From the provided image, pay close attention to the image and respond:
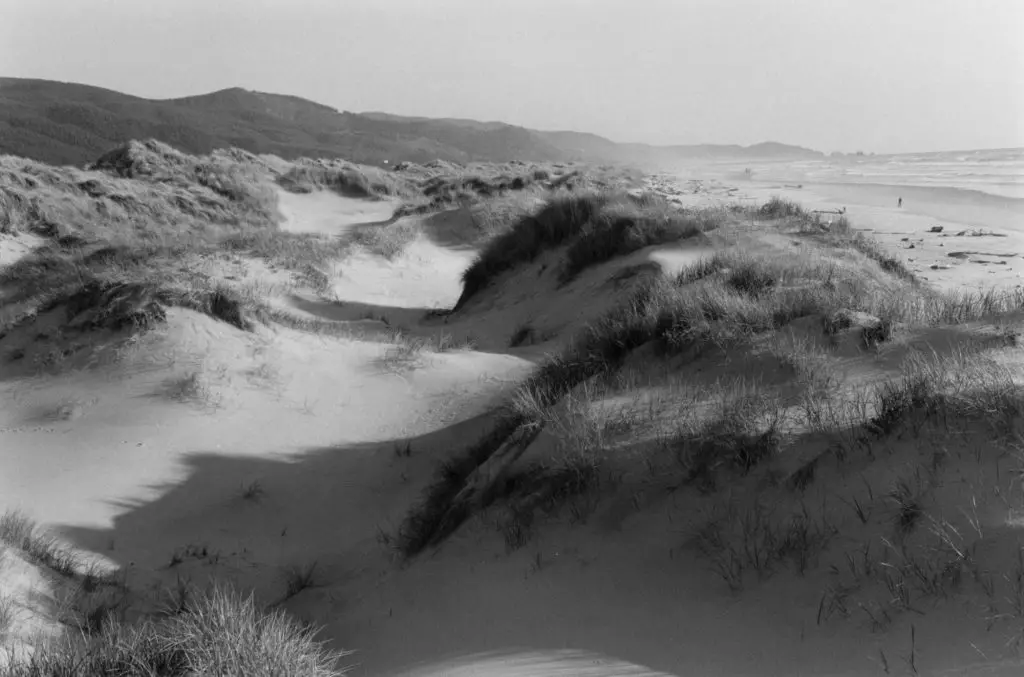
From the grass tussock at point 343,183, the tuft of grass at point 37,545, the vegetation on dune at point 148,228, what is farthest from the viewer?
the grass tussock at point 343,183

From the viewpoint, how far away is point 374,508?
5879 millimetres

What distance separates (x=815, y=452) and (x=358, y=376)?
577 centimetres

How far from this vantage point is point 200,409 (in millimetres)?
7152

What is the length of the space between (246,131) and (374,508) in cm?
11411

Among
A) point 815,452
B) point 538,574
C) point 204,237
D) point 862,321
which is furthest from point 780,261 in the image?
point 204,237

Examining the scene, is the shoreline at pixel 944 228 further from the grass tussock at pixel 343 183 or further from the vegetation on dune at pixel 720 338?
the grass tussock at pixel 343 183

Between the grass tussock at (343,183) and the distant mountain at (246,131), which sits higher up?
the distant mountain at (246,131)

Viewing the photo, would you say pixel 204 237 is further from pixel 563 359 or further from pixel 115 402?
pixel 563 359

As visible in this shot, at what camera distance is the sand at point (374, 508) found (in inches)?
113

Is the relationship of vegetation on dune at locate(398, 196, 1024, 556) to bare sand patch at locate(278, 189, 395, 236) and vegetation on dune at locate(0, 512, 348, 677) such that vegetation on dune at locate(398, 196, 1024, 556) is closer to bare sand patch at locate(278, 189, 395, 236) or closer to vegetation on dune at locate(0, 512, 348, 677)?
vegetation on dune at locate(0, 512, 348, 677)

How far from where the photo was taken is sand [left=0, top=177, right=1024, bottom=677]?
2.88 meters

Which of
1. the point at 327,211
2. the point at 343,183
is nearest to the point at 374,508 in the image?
the point at 327,211

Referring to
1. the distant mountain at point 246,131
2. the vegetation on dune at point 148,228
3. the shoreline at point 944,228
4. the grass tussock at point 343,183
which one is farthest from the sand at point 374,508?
the distant mountain at point 246,131

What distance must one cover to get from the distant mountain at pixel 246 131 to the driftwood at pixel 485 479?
2948 inches
